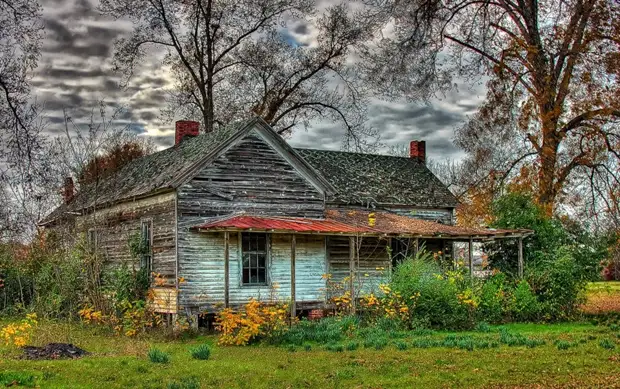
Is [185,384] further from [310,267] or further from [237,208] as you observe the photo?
[310,267]

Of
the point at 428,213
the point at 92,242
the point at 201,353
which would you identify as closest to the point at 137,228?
the point at 92,242

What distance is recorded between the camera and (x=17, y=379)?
456 inches

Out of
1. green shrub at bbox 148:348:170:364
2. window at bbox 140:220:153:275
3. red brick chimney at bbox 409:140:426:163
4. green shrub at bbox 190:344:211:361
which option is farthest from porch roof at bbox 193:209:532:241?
red brick chimney at bbox 409:140:426:163

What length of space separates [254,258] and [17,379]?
40.9 feet

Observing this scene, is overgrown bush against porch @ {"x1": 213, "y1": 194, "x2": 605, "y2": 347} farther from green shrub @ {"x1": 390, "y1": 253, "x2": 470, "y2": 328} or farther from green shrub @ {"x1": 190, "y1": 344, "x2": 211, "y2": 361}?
green shrub @ {"x1": 190, "y1": 344, "x2": 211, "y2": 361}

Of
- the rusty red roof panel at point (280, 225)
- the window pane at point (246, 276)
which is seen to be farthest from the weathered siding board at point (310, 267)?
the window pane at point (246, 276)

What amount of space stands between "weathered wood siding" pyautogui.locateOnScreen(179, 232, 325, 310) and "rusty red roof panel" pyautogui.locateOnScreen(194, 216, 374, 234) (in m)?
0.59

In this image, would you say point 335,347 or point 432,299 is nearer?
point 335,347

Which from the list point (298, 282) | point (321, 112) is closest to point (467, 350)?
point (298, 282)

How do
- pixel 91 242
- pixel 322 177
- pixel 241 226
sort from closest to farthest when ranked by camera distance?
1. pixel 241 226
2. pixel 322 177
3. pixel 91 242

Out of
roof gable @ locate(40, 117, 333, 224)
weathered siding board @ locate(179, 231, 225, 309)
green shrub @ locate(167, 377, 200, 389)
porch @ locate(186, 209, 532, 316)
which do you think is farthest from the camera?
roof gable @ locate(40, 117, 333, 224)

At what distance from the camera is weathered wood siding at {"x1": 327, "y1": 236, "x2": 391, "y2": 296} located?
85.6 feet

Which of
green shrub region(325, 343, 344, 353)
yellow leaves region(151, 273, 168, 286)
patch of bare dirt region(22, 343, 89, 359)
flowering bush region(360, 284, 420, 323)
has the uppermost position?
yellow leaves region(151, 273, 168, 286)

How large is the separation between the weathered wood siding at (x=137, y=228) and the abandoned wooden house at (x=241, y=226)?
0.04 m
